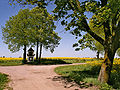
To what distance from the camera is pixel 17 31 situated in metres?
28.7

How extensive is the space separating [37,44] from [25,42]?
2.92m

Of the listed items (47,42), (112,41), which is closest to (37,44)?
(47,42)

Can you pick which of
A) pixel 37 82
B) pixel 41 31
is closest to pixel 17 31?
pixel 41 31

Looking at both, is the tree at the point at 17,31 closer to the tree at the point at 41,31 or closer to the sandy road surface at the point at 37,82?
the tree at the point at 41,31

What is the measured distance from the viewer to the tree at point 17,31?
28.6 m

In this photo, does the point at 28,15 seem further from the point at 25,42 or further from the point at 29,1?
the point at 29,1

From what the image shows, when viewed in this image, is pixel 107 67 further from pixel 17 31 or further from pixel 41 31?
pixel 17 31

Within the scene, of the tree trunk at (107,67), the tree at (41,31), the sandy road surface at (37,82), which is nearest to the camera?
the sandy road surface at (37,82)

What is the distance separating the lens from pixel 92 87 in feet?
27.0

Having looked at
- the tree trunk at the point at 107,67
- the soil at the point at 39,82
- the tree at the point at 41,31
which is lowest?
the soil at the point at 39,82

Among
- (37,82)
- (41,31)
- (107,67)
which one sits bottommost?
(37,82)

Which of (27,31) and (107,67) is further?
(27,31)

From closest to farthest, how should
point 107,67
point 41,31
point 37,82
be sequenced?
point 107,67
point 37,82
point 41,31


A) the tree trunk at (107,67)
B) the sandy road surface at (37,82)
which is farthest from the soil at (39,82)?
the tree trunk at (107,67)
